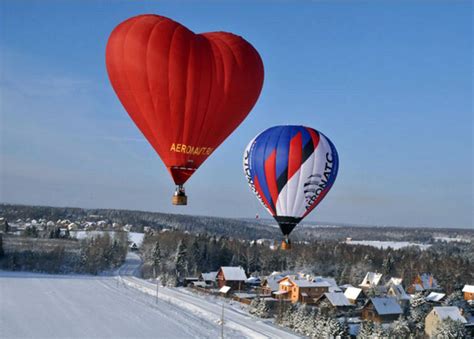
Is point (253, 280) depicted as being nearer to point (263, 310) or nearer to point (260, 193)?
point (263, 310)

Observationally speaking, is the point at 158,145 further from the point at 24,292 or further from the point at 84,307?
the point at 24,292

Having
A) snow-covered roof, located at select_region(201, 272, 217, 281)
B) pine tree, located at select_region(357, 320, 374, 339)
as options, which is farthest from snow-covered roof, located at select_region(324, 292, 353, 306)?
snow-covered roof, located at select_region(201, 272, 217, 281)

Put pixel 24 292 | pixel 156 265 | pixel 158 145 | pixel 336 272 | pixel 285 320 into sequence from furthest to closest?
pixel 336 272 → pixel 156 265 → pixel 24 292 → pixel 285 320 → pixel 158 145

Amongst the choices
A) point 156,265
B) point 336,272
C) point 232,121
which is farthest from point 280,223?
point 336,272

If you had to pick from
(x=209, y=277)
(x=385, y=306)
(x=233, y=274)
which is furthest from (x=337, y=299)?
(x=209, y=277)

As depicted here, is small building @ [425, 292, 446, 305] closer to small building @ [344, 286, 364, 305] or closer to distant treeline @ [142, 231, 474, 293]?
small building @ [344, 286, 364, 305]

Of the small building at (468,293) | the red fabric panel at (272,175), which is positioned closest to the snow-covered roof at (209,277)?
the small building at (468,293)
